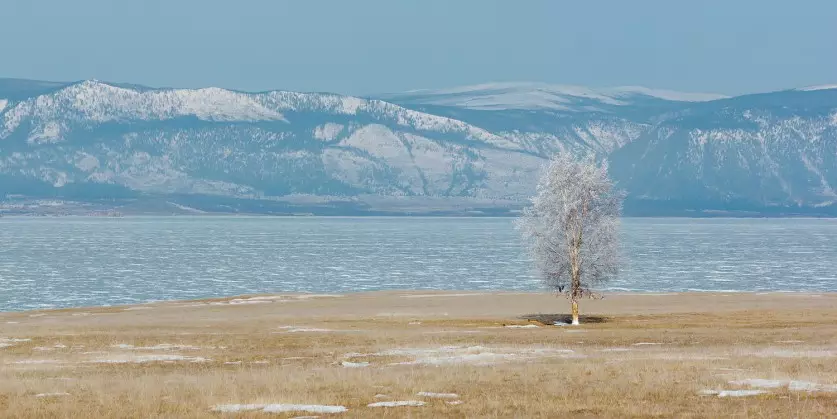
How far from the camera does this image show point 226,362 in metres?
47.5

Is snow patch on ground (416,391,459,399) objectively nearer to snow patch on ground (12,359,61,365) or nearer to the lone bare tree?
snow patch on ground (12,359,61,365)

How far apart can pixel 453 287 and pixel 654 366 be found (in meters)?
108

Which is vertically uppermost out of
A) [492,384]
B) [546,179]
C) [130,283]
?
[546,179]

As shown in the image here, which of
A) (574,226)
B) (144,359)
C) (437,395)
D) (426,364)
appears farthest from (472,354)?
(574,226)

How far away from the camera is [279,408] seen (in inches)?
1214

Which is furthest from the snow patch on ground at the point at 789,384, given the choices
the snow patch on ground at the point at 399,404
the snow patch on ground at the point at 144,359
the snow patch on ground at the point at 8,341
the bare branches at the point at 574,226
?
the bare branches at the point at 574,226

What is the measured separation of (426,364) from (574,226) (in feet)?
99.7

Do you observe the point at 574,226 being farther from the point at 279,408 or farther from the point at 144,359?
the point at 279,408

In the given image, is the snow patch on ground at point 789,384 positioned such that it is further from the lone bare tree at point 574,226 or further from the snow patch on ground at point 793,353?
the lone bare tree at point 574,226

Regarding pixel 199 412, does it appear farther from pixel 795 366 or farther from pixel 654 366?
pixel 795 366

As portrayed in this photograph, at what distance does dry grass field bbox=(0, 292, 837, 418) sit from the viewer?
31.3 m

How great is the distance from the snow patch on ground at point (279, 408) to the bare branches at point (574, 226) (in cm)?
4229

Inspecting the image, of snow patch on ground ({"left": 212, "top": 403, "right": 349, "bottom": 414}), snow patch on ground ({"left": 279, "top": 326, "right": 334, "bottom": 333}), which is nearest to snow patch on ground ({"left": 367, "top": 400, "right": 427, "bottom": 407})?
snow patch on ground ({"left": 212, "top": 403, "right": 349, "bottom": 414})

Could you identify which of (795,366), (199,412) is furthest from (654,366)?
(199,412)
